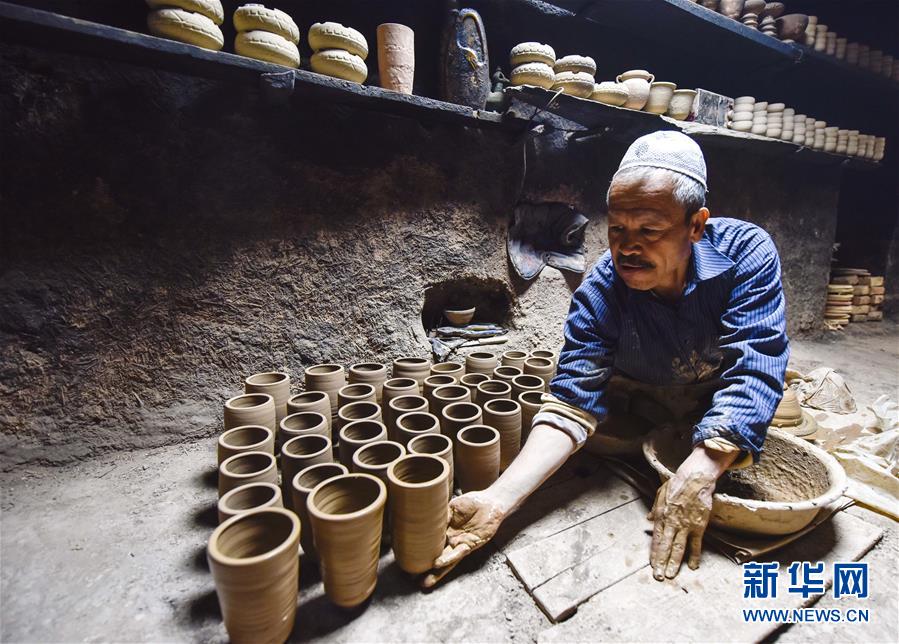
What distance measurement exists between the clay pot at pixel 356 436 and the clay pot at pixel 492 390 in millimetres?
585

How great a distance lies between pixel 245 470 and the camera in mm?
1522

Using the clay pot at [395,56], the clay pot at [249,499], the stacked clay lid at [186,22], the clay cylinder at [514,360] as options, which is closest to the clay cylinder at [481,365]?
the clay cylinder at [514,360]

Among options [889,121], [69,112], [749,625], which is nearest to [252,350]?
[69,112]

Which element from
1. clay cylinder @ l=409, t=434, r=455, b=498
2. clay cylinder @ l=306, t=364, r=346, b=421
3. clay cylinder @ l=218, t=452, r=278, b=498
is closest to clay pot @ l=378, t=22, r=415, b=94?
clay cylinder @ l=306, t=364, r=346, b=421

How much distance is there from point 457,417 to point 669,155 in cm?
132

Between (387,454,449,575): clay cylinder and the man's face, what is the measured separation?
0.98 meters

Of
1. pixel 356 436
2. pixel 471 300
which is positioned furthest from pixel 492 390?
pixel 471 300

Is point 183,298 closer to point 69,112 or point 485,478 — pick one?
point 69,112

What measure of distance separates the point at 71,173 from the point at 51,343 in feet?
2.56

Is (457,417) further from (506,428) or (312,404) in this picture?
(312,404)

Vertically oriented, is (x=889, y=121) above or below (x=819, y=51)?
below

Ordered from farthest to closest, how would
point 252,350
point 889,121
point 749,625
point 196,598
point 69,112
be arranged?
point 889,121 < point 252,350 < point 69,112 < point 196,598 < point 749,625

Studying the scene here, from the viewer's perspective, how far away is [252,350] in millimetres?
2502

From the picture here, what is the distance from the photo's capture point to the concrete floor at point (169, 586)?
1238 millimetres
